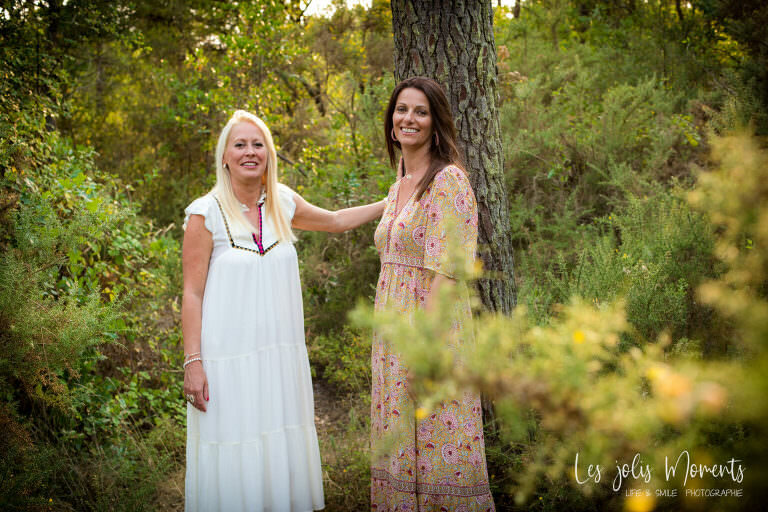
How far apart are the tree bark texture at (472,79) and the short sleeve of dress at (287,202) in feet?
3.05

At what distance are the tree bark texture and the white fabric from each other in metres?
1.15

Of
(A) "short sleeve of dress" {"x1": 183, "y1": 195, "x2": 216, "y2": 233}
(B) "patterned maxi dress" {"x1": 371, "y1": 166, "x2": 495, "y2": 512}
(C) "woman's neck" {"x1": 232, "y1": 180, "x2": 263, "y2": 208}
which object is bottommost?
(B) "patterned maxi dress" {"x1": 371, "y1": 166, "x2": 495, "y2": 512}

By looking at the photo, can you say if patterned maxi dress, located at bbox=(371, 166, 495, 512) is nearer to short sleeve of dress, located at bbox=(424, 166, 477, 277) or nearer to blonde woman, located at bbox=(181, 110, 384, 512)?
short sleeve of dress, located at bbox=(424, 166, 477, 277)

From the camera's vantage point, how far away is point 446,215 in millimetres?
2311

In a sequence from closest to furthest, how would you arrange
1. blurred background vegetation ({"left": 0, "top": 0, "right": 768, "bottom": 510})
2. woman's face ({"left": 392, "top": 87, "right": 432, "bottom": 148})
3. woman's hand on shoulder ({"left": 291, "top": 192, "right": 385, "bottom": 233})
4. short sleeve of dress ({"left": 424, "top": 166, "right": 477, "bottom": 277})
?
blurred background vegetation ({"left": 0, "top": 0, "right": 768, "bottom": 510})
short sleeve of dress ({"left": 424, "top": 166, "right": 477, "bottom": 277})
woman's face ({"left": 392, "top": 87, "right": 432, "bottom": 148})
woman's hand on shoulder ({"left": 291, "top": 192, "right": 385, "bottom": 233})

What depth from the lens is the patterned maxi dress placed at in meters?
2.36

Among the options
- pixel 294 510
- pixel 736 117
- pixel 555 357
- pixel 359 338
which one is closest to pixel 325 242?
pixel 359 338

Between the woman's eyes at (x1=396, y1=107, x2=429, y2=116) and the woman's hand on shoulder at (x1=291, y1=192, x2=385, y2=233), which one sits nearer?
the woman's eyes at (x1=396, y1=107, x2=429, y2=116)

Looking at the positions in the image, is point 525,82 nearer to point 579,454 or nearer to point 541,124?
point 541,124

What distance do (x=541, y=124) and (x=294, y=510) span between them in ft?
14.7

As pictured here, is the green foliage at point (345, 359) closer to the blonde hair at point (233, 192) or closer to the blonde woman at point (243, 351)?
the blonde woman at point (243, 351)

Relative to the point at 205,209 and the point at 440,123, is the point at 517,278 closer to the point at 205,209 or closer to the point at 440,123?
the point at 440,123

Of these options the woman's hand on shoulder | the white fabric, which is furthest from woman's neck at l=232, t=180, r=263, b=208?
the woman's hand on shoulder

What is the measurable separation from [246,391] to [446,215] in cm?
130
